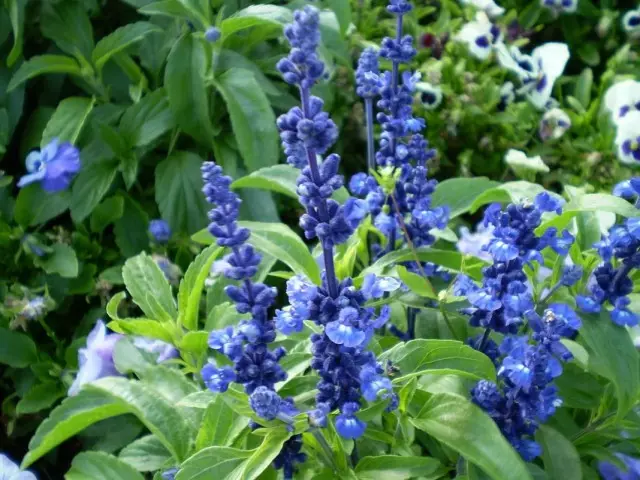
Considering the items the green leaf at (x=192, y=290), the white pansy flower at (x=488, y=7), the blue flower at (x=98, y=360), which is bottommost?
the blue flower at (x=98, y=360)

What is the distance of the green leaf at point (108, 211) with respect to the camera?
131 centimetres

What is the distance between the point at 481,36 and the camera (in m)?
1.70

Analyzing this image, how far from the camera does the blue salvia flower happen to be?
0.53 meters

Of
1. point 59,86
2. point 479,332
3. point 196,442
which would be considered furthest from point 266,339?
point 59,86

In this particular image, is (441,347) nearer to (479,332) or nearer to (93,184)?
(479,332)

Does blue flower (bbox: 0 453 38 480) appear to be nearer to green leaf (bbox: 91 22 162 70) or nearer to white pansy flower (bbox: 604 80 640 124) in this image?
green leaf (bbox: 91 22 162 70)

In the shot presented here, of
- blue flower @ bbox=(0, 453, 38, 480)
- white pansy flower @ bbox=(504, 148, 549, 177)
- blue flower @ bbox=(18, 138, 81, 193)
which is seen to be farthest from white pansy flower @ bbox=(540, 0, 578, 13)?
blue flower @ bbox=(0, 453, 38, 480)

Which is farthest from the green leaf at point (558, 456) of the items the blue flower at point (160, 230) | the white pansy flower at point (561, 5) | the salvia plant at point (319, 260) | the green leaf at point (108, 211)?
the white pansy flower at point (561, 5)

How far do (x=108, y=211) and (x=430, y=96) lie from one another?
2.58ft

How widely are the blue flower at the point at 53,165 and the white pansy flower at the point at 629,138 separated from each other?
3.68ft

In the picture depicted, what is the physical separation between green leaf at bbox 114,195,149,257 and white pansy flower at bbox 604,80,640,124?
1.04 meters

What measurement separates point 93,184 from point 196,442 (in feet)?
2.35

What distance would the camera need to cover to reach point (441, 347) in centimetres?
75

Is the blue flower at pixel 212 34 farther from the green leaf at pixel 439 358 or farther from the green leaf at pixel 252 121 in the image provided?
the green leaf at pixel 439 358
